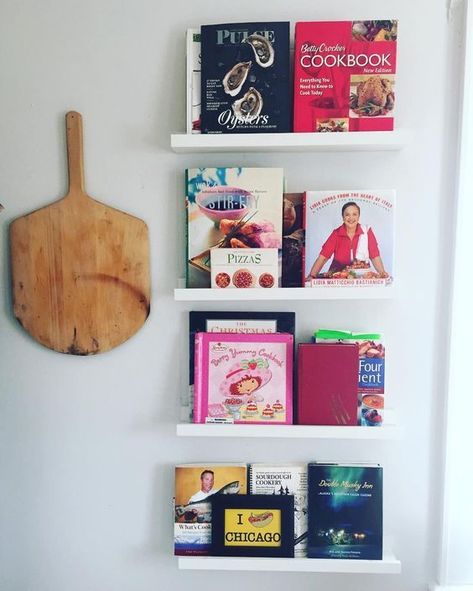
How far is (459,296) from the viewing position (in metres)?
1.18

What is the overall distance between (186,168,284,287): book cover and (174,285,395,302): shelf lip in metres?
0.07

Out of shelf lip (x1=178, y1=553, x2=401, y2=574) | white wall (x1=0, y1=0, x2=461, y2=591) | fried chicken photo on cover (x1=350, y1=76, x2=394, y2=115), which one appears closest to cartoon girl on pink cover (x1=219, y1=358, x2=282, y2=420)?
white wall (x1=0, y1=0, x2=461, y2=591)

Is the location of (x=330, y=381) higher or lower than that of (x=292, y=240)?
lower

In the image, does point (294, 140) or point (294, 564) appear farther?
point (294, 564)

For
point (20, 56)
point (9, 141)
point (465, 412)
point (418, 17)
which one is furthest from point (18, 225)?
point (465, 412)

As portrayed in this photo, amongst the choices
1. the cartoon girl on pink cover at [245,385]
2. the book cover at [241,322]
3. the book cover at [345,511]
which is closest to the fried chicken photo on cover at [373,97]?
→ the book cover at [241,322]

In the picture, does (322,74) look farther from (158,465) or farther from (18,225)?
(158,465)

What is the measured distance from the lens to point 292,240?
119 centimetres

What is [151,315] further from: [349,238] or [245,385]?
[349,238]

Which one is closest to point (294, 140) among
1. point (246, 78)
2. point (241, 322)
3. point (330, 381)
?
point (246, 78)

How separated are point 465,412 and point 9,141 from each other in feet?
4.10

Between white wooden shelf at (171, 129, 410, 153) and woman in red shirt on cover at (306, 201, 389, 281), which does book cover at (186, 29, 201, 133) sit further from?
woman in red shirt on cover at (306, 201, 389, 281)

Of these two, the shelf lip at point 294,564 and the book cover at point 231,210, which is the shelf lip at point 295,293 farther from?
the shelf lip at point 294,564

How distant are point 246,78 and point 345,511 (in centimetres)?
103
